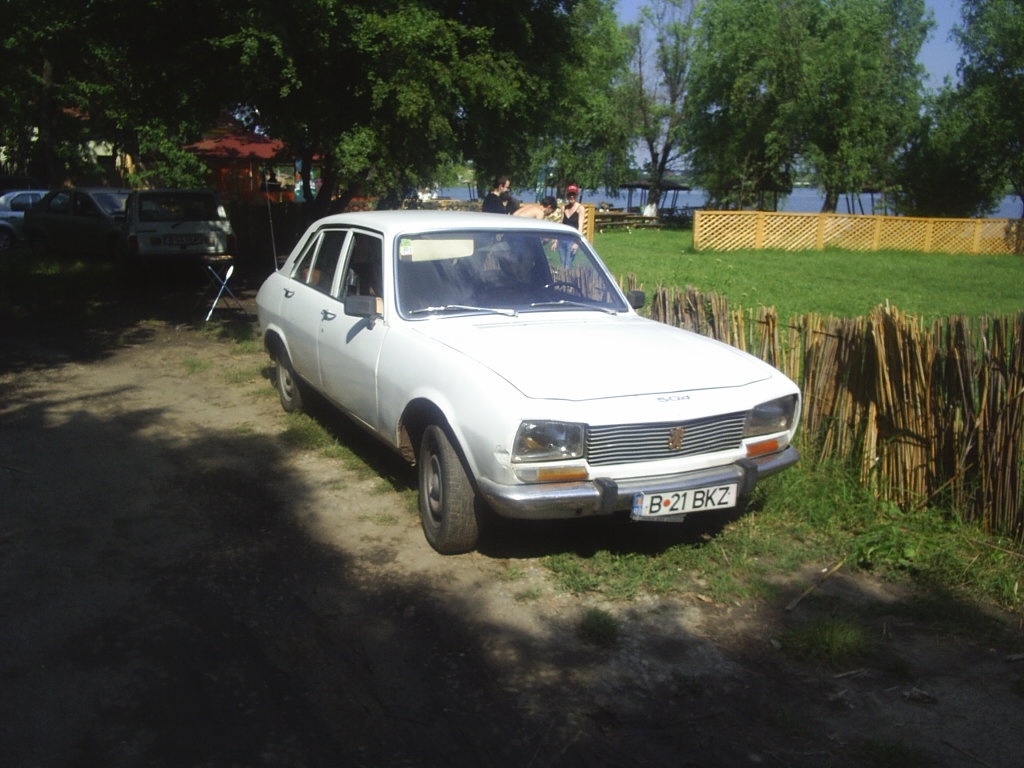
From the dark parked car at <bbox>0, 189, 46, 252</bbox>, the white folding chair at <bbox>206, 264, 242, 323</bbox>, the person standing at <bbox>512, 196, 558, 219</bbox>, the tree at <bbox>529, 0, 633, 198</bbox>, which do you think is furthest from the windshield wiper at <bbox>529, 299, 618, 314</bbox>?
the tree at <bbox>529, 0, 633, 198</bbox>

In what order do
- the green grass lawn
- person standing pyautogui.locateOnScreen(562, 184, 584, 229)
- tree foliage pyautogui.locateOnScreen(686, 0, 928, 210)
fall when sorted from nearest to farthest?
person standing pyautogui.locateOnScreen(562, 184, 584, 229), the green grass lawn, tree foliage pyautogui.locateOnScreen(686, 0, 928, 210)

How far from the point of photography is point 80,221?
18.1 m

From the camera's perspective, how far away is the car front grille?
14.7ft

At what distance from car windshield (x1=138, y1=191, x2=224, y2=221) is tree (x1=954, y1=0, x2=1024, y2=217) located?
27.1m

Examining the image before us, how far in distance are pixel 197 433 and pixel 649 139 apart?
52.1 metres

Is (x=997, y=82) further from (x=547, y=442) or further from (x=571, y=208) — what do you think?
(x=547, y=442)

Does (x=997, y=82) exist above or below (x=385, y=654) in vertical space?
above

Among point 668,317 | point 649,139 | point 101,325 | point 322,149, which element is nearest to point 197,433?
point 668,317

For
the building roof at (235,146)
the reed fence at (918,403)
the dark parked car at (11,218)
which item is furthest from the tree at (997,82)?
the reed fence at (918,403)

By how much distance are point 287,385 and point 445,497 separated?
335 cm

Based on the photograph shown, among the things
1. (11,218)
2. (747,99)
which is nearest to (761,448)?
(11,218)

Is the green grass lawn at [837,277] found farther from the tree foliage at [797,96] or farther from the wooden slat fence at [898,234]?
the tree foliage at [797,96]

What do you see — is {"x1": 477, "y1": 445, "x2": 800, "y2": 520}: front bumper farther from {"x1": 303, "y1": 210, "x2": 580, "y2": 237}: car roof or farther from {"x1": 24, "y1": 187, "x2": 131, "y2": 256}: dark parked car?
{"x1": 24, "y1": 187, "x2": 131, "y2": 256}: dark parked car

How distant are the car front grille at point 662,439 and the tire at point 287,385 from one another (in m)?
3.63
